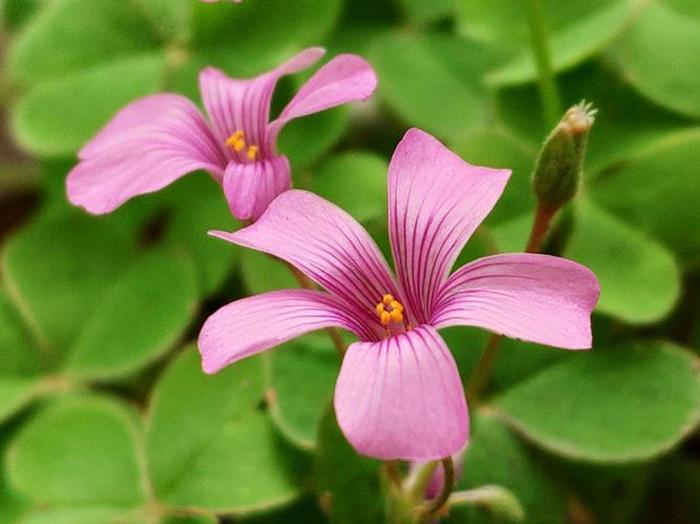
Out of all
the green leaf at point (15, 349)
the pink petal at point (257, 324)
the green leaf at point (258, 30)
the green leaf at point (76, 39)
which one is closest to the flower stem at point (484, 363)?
the pink petal at point (257, 324)

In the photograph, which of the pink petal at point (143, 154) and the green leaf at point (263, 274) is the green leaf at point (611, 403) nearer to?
the green leaf at point (263, 274)

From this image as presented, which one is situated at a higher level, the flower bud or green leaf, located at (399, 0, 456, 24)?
the flower bud

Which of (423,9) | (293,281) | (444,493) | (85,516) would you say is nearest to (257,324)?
(444,493)

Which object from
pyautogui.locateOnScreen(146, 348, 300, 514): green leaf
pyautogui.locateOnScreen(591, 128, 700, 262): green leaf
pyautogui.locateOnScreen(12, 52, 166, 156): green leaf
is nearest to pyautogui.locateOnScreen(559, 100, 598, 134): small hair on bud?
pyautogui.locateOnScreen(591, 128, 700, 262): green leaf

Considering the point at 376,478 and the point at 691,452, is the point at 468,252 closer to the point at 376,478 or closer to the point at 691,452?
the point at 376,478

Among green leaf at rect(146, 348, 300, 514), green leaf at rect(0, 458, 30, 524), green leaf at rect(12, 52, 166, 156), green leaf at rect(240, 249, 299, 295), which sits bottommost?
green leaf at rect(0, 458, 30, 524)

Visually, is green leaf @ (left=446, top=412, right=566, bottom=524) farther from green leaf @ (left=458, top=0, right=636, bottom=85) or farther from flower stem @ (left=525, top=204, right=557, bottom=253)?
green leaf @ (left=458, top=0, right=636, bottom=85)
